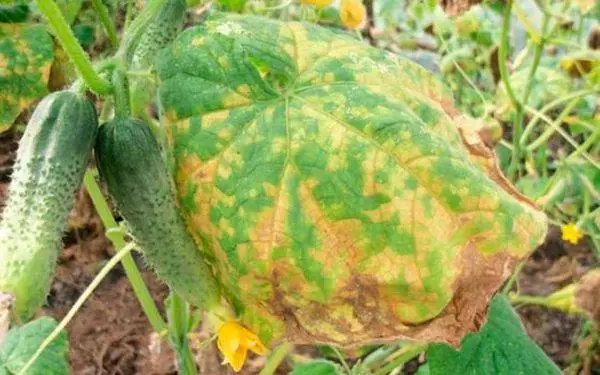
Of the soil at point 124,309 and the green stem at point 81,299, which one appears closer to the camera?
the green stem at point 81,299

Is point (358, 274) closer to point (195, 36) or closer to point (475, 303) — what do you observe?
point (475, 303)

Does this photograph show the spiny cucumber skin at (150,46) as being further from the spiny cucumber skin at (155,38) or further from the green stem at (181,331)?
the green stem at (181,331)

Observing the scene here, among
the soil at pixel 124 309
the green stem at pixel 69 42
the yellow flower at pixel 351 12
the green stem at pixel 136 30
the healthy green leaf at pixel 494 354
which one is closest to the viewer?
the green stem at pixel 69 42

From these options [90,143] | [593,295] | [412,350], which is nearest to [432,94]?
[90,143]

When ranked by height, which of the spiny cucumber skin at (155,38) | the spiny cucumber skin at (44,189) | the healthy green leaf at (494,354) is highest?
the spiny cucumber skin at (155,38)

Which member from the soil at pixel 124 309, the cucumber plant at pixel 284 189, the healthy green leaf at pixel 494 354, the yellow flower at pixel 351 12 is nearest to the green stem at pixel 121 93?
the cucumber plant at pixel 284 189

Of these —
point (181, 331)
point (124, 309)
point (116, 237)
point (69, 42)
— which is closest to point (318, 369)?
point (181, 331)

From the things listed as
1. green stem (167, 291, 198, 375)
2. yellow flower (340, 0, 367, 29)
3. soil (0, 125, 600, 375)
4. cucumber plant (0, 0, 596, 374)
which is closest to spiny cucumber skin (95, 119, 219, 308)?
cucumber plant (0, 0, 596, 374)

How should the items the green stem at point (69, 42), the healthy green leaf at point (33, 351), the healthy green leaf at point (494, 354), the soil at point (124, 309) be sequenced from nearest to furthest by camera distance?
the green stem at point (69, 42) < the healthy green leaf at point (494, 354) < the healthy green leaf at point (33, 351) < the soil at point (124, 309)
